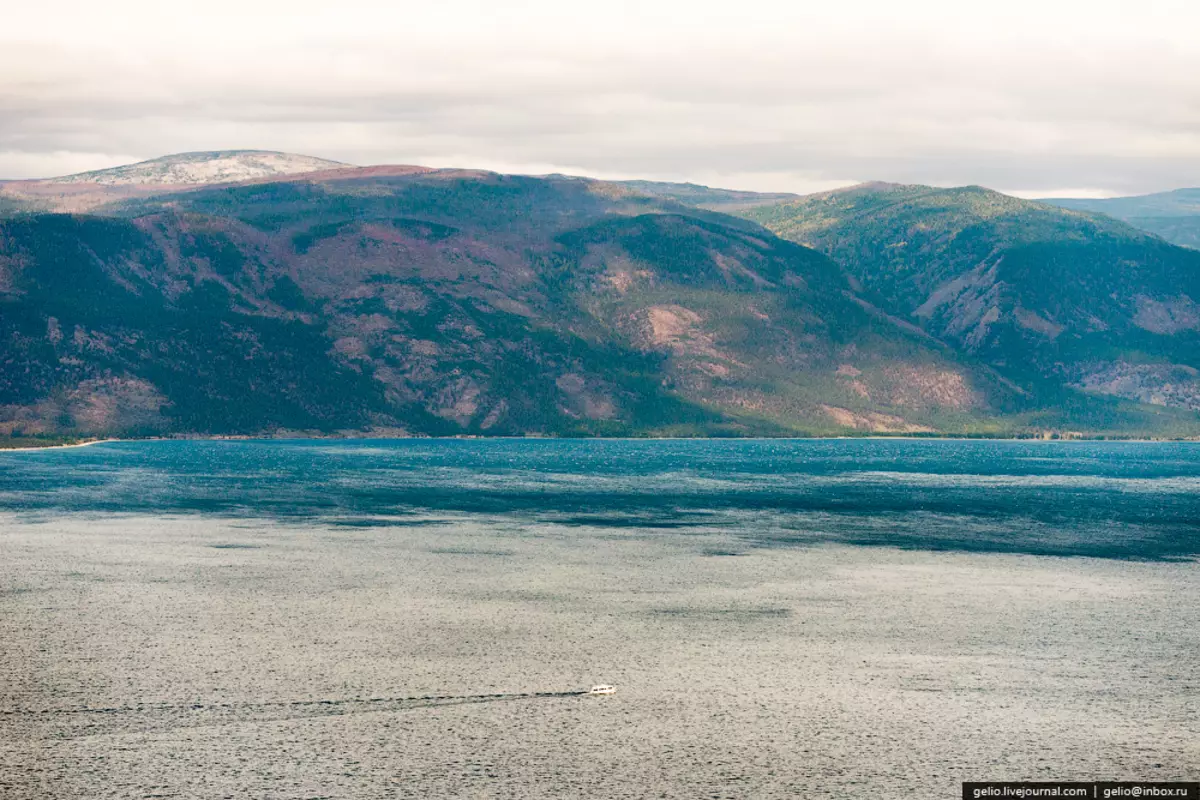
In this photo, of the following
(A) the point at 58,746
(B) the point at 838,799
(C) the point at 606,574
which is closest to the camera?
(B) the point at 838,799

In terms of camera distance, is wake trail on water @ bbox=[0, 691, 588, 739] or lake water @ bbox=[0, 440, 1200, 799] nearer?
lake water @ bbox=[0, 440, 1200, 799]

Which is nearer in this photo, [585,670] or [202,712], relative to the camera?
[202,712]

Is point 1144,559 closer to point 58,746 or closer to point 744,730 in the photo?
point 744,730

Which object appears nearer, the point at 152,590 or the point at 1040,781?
the point at 1040,781

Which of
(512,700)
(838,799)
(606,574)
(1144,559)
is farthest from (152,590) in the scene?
(1144,559)

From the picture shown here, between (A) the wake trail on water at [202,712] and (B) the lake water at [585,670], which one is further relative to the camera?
(A) the wake trail on water at [202,712]

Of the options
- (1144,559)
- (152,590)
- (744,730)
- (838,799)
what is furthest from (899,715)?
(1144,559)

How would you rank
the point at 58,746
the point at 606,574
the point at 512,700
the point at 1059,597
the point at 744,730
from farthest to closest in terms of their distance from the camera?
the point at 606,574 → the point at 1059,597 → the point at 512,700 → the point at 744,730 → the point at 58,746

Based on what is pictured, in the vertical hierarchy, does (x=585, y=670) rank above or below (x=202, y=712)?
below

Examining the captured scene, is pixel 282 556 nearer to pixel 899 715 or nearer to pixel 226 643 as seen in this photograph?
pixel 226 643
